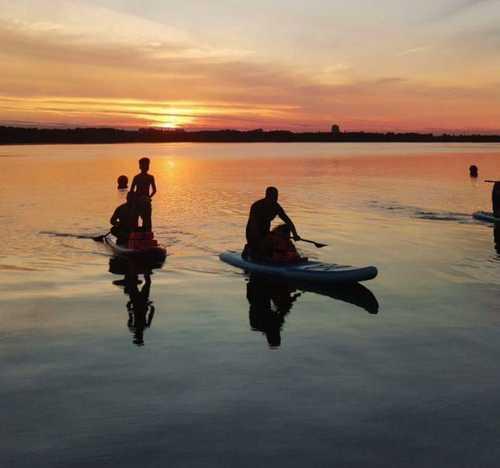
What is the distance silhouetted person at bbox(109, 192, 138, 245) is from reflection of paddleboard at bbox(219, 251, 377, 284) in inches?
219

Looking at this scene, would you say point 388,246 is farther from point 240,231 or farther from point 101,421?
point 101,421

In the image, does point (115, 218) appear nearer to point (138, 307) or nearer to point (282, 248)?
point (282, 248)

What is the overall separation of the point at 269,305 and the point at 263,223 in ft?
11.9

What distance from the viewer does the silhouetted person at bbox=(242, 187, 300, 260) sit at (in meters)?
17.3

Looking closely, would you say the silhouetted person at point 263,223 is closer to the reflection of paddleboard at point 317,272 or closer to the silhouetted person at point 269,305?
the reflection of paddleboard at point 317,272

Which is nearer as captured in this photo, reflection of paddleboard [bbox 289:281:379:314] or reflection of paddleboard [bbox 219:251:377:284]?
reflection of paddleboard [bbox 289:281:379:314]

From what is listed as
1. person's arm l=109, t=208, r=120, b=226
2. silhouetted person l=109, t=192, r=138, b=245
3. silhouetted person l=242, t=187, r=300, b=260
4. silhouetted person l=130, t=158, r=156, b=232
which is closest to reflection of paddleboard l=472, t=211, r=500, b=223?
silhouetted person l=242, t=187, r=300, b=260

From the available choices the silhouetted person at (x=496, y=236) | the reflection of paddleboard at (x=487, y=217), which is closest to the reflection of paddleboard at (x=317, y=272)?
the silhouetted person at (x=496, y=236)

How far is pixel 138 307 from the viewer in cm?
1434

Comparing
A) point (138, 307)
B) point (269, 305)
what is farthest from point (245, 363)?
point (138, 307)

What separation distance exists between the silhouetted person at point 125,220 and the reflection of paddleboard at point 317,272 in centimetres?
556

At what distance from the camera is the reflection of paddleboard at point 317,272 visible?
52.1ft

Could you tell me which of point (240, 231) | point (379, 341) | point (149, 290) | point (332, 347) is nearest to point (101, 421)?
point (332, 347)

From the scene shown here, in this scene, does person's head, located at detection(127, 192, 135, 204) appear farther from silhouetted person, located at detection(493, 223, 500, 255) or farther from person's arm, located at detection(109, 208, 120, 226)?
silhouetted person, located at detection(493, 223, 500, 255)
